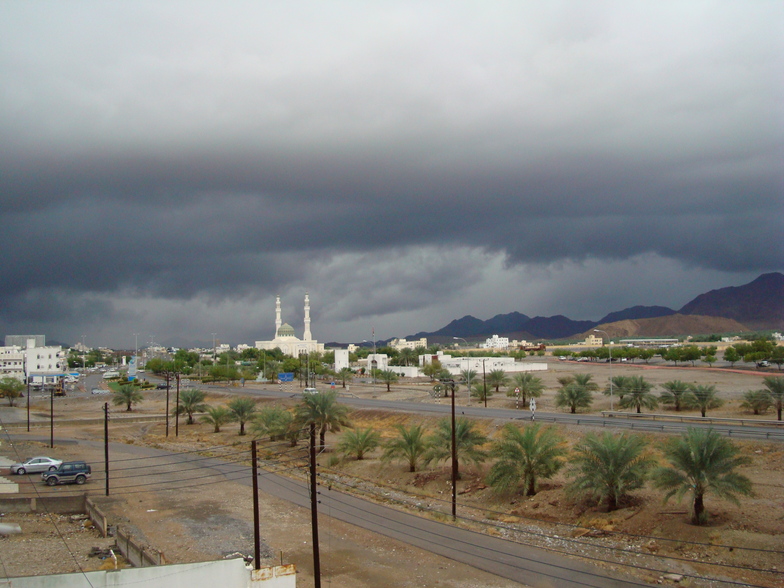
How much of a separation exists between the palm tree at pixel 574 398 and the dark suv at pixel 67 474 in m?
37.0

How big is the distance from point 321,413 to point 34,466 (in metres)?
19.4

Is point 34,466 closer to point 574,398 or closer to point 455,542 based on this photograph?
point 455,542

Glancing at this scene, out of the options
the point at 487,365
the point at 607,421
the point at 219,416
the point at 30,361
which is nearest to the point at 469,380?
the point at 607,421

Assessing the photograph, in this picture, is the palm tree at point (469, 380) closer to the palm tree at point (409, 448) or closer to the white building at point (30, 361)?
the palm tree at point (409, 448)

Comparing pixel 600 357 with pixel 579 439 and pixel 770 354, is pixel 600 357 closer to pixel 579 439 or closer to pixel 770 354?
pixel 770 354

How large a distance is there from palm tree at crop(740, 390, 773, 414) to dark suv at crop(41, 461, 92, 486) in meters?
46.1

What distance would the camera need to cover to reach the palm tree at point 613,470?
2703 cm

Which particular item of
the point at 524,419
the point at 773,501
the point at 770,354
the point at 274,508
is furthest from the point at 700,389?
the point at 770,354

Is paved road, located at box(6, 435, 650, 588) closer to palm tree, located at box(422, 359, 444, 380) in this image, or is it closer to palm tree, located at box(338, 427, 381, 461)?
palm tree, located at box(338, 427, 381, 461)

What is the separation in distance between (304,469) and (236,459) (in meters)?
7.17

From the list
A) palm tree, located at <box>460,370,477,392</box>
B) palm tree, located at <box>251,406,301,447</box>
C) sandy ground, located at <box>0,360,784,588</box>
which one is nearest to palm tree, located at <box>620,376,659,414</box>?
sandy ground, located at <box>0,360,784,588</box>

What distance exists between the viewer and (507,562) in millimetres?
23109

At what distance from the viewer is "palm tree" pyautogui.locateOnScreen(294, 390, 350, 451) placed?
46812mm

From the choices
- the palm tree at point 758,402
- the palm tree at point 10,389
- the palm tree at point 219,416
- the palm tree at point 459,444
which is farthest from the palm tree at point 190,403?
the palm tree at point 758,402
